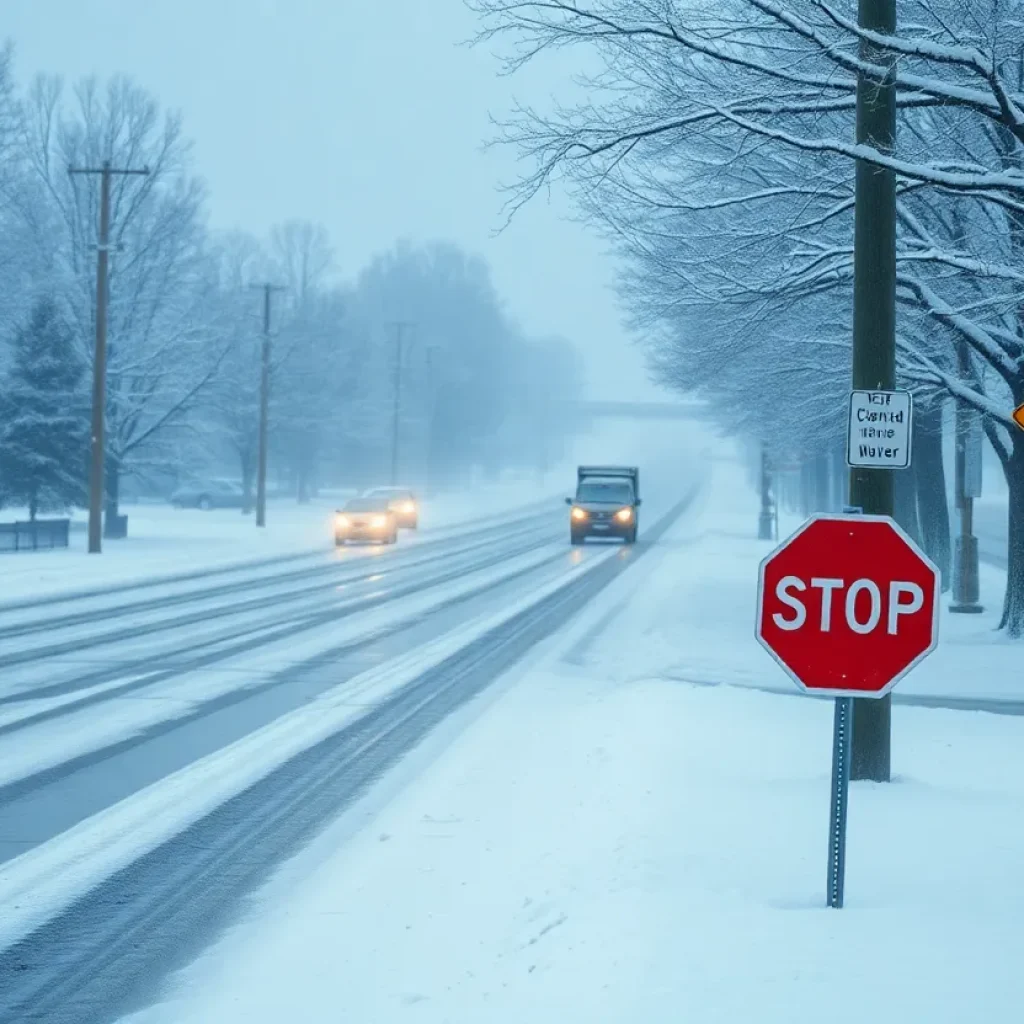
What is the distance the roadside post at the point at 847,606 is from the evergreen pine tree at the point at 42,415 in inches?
1486

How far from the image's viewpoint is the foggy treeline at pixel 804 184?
36.1 feet

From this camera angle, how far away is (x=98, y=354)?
1391 inches

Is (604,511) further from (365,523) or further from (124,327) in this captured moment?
(124,327)

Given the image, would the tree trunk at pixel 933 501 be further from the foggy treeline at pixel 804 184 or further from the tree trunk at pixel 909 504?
the foggy treeline at pixel 804 184

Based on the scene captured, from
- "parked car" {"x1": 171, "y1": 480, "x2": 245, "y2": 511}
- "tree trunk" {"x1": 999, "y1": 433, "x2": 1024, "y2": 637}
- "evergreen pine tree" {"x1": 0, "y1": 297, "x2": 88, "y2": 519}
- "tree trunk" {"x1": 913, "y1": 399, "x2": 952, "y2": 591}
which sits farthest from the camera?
"parked car" {"x1": 171, "y1": 480, "x2": 245, "y2": 511}

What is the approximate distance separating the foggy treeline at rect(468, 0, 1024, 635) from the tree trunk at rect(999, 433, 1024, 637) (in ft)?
0.10

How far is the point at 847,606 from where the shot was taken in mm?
6848

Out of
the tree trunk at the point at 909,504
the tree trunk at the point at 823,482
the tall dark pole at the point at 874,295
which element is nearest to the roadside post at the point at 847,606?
the tall dark pole at the point at 874,295

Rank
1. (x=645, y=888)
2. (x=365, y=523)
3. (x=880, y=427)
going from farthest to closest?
1. (x=365, y=523)
2. (x=880, y=427)
3. (x=645, y=888)

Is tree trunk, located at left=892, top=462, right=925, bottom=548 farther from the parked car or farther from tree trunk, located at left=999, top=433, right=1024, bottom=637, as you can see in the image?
the parked car

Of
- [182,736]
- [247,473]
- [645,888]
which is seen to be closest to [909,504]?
[182,736]

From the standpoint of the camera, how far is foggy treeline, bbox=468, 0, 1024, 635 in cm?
1100

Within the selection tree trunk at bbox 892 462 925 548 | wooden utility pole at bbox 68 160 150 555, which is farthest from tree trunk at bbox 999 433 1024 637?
wooden utility pole at bbox 68 160 150 555

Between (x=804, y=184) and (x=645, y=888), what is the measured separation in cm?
933
